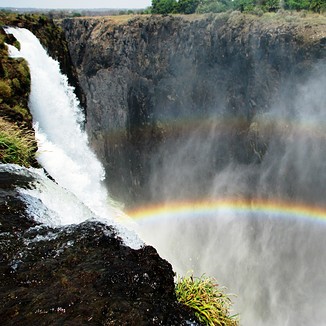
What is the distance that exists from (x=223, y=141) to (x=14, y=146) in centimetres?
3254

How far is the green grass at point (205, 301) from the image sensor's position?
4.26 metres

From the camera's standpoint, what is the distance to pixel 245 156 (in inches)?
1405

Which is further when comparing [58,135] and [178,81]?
[178,81]

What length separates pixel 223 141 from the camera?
3828cm

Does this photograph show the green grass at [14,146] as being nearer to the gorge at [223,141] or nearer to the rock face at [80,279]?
the rock face at [80,279]

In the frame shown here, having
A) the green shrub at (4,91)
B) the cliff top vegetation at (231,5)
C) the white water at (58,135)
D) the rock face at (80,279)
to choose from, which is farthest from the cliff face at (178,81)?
the rock face at (80,279)

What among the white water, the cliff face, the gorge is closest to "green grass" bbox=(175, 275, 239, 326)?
the white water

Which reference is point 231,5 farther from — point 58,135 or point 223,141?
point 58,135

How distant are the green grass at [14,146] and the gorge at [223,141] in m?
14.2

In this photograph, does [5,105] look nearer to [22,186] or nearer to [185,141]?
[22,186]

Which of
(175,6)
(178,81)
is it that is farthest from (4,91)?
(175,6)

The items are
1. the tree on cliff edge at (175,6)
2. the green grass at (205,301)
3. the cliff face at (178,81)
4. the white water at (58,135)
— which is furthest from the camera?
the tree on cliff edge at (175,6)

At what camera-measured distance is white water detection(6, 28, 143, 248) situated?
996 centimetres

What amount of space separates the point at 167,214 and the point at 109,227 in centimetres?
3548
